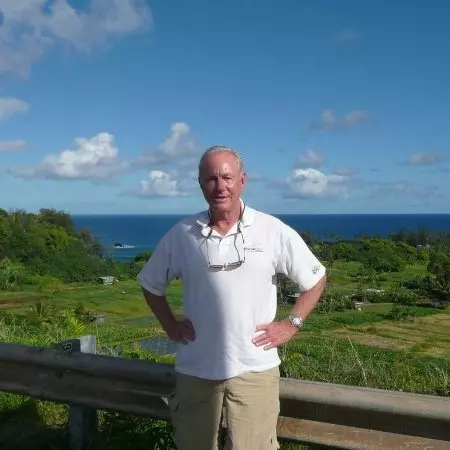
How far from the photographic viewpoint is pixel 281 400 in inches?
115

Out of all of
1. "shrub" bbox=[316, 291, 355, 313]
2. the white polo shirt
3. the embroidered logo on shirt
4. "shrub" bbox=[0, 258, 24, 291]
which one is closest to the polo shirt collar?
the white polo shirt

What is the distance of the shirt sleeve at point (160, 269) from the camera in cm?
276

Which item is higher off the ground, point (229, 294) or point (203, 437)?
point (229, 294)

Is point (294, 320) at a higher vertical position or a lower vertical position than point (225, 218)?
lower

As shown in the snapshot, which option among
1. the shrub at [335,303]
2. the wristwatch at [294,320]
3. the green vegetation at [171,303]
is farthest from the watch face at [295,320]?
the shrub at [335,303]

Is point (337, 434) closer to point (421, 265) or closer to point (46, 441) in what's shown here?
point (46, 441)

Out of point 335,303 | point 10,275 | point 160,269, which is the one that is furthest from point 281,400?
point 10,275

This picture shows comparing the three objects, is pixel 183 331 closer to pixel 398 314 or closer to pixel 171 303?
pixel 171 303

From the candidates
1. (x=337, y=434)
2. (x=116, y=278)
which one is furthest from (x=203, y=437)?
(x=116, y=278)

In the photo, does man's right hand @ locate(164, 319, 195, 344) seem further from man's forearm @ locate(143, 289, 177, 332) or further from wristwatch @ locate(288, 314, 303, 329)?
wristwatch @ locate(288, 314, 303, 329)

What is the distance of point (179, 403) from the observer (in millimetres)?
2701

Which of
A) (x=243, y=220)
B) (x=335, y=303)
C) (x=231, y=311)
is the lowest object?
(x=335, y=303)

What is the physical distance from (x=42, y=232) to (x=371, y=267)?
34.0m

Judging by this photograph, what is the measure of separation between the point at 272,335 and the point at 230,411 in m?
0.36
